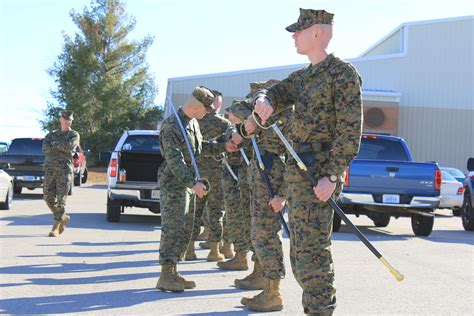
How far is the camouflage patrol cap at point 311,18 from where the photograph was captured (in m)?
4.53

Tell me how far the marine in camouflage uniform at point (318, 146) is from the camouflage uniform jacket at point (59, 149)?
7.19 metres

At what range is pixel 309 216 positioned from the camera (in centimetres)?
445

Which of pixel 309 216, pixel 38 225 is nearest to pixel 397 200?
Result: pixel 38 225

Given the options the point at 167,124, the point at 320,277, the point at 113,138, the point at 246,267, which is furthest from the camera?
the point at 113,138

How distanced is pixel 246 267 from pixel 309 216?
416cm

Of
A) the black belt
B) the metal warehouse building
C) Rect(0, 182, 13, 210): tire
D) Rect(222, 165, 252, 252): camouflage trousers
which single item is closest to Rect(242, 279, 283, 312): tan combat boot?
Rect(222, 165, 252, 252): camouflage trousers

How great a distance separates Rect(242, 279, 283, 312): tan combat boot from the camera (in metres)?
6.14

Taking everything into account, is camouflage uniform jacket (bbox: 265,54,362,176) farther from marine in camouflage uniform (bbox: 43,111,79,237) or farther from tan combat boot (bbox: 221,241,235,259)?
marine in camouflage uniform (bbox: 43,111,79,237)

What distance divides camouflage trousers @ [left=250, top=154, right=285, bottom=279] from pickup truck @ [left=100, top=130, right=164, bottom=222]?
7.06 meters

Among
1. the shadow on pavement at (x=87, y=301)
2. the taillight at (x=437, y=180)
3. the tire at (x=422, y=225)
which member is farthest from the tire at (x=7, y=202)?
the shadow on pavement at (x=87, y=301)

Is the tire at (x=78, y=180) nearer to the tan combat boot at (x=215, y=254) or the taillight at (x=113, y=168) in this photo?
the taillight at (x=113, y=168)

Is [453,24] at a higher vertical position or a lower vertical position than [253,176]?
higher

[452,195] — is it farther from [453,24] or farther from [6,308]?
[453,24]

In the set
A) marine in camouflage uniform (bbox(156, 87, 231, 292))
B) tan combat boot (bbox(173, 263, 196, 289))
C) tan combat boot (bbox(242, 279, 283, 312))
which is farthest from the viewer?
tan combat boot (bbox(173, 263, 196, 289))
